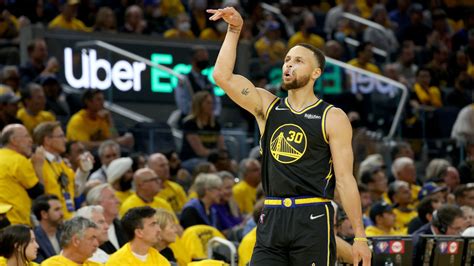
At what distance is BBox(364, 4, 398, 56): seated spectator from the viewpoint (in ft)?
66.6

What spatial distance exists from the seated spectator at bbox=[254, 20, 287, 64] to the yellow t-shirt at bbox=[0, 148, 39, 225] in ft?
25.5

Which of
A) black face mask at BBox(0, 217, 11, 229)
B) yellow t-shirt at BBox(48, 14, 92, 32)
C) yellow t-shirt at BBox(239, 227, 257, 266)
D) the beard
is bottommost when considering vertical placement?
yellow t-shirt at BBox(239, 227, 257, 266)

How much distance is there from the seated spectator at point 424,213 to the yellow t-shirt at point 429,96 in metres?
6.19

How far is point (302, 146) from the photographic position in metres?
6.73

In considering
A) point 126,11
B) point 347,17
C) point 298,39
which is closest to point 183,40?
point 126,11

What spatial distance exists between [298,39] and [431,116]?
3363 mm

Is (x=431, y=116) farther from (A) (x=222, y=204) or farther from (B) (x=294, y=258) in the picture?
(B) (x=294, y=258)

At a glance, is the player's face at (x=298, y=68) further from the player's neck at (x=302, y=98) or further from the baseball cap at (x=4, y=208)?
the baseball cap at (x=4, y=208)

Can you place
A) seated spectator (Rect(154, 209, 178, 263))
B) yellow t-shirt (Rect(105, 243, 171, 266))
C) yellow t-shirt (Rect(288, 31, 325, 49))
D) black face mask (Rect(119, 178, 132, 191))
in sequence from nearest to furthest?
yellow t-shirt (Rect(105, 243, 171, 266)) < seated spectator (Rect(154, 209, 178, 263)) < black face mask (Rect(119, 178, 132, 191)) < yellow t-shirt (Rect(288, 31, 325, 49))

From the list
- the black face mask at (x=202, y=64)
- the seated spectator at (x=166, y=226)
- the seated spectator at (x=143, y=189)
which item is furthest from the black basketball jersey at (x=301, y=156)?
the black face mask at (x=202, y=64)

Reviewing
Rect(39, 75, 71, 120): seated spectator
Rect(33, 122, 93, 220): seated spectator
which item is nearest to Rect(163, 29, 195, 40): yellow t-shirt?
Rect(39, 75, 71, 120): seated spectator

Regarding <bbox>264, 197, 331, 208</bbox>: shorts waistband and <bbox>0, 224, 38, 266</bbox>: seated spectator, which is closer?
<bbox>264, 197, 331, 208</bbox>: shorts waistband

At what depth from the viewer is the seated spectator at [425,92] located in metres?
18.0

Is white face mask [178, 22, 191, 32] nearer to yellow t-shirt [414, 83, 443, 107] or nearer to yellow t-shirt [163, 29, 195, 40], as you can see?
yellow t-shirt [163, 29, 195, 40]
